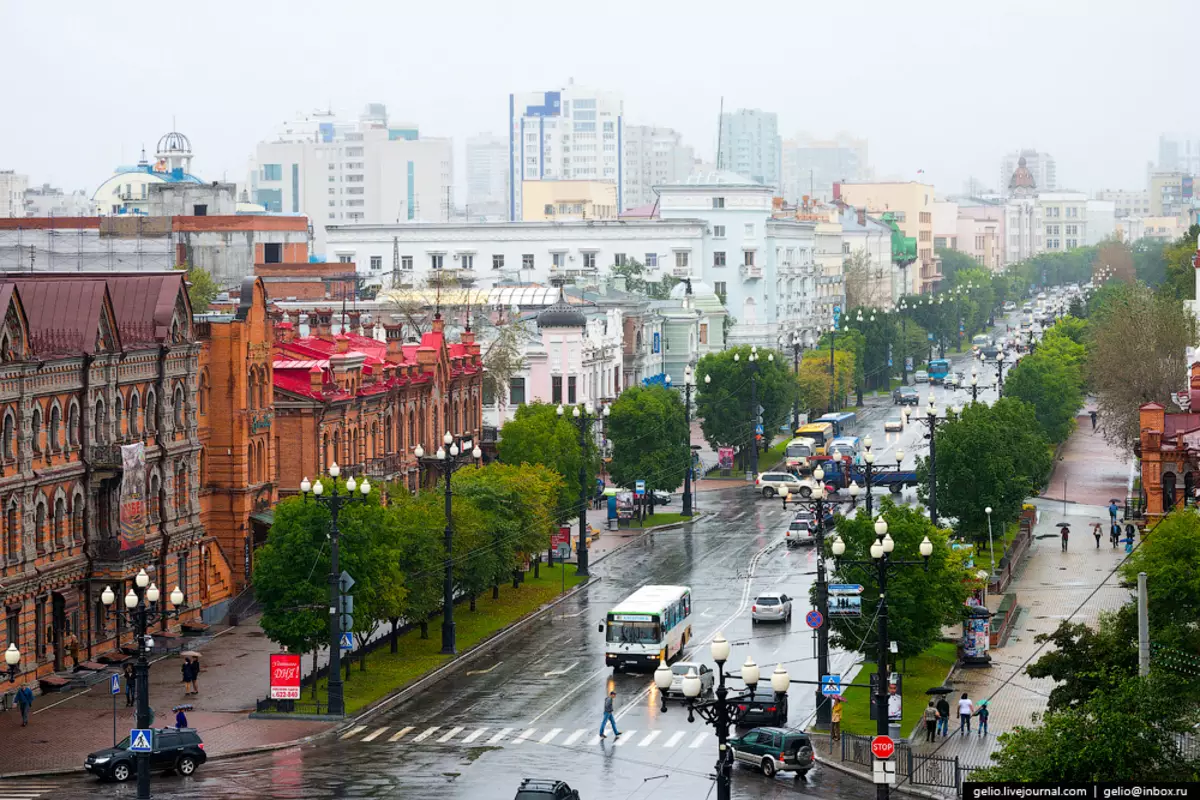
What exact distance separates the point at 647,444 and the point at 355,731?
51.7 m

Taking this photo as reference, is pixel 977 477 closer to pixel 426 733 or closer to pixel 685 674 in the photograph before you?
pixel 685 674

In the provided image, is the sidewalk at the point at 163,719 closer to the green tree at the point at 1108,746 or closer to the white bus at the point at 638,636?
the white bus at the point at 638,636

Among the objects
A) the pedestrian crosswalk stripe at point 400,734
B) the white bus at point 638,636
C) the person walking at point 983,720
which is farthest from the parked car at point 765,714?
the pedestrian crosswalk stripe at point 400,734

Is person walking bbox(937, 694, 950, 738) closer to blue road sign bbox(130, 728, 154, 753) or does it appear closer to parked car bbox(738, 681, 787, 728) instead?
parked car bbox(738, 681, 787, 728)

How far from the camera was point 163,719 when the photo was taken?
65062 mm

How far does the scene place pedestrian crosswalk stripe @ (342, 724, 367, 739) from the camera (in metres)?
63.1

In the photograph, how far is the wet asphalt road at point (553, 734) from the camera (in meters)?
55.8

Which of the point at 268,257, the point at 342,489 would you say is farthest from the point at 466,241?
the point at 342,489

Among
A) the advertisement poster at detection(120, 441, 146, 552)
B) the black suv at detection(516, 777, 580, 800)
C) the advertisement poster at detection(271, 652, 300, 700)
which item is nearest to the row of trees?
the advertisement poster at detection(271, 652, 300, 700)

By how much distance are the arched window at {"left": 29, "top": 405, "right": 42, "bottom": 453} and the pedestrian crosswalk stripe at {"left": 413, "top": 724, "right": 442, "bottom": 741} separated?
666 inches

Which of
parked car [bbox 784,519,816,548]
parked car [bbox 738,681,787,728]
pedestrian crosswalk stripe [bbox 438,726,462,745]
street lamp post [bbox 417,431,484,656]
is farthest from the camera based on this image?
parked car [bbox 784,519,816,548]

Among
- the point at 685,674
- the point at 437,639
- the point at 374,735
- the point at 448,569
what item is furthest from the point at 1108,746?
→ the point at 437,639

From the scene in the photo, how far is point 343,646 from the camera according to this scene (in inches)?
2707

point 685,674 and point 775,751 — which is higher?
point 685,674
